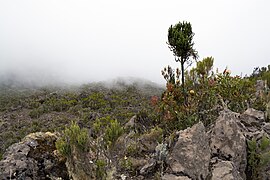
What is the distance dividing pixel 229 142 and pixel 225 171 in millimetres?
773

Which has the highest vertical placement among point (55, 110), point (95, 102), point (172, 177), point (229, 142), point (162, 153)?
point (229, 142)

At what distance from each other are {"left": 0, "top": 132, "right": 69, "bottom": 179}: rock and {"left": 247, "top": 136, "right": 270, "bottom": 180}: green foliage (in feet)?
11.3

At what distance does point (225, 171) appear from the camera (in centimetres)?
407

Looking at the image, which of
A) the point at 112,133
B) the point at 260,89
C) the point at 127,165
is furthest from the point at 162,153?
the point at 260,89

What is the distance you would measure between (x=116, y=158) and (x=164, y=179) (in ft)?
5.32

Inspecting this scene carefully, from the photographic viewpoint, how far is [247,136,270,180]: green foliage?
4331 millimetres

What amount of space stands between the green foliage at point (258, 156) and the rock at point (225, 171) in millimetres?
477

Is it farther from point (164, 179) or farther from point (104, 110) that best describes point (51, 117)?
point (164, 179)

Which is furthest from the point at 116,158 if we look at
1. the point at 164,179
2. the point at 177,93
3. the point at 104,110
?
the point at 104,110

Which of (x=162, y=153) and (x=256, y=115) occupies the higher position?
(x=256, y=115)

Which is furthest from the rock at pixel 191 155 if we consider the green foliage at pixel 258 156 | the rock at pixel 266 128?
the rock at pixel 266 128

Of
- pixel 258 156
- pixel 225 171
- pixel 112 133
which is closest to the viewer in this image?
pixel 225 171

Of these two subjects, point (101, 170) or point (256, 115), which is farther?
point (256, 115)

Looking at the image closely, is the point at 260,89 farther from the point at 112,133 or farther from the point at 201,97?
the point at 112,133
